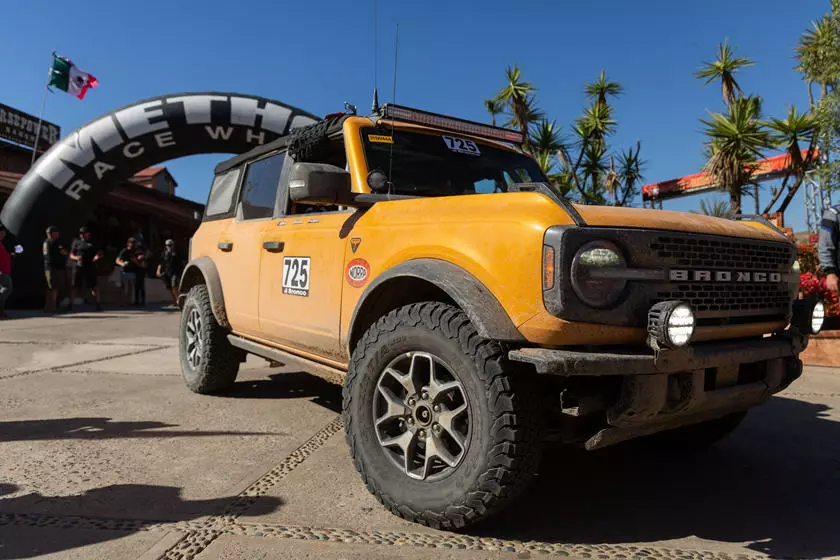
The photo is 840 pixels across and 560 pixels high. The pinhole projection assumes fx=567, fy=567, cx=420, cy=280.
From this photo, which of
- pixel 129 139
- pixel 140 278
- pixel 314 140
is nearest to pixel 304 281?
pixel 314 140

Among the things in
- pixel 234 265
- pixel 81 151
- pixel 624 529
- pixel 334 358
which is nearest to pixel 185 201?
pixel 81 151

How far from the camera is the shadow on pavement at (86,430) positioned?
340 centimetres

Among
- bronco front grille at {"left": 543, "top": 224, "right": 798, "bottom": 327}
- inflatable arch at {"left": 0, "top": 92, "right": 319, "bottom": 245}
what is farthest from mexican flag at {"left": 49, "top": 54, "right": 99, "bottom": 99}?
bronco front grille at {"left": 543, "top": 224, "right": 798, "bottom": 327}

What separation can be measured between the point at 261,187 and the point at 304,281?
4.02 feet

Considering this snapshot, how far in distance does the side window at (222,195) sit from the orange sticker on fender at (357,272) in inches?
81.1

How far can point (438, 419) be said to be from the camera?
2213mm

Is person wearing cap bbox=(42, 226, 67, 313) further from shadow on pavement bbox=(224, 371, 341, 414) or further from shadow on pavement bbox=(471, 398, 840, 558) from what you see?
shadow on pavement bbox=(471, 398, 840, 558)

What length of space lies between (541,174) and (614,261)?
1916 mm

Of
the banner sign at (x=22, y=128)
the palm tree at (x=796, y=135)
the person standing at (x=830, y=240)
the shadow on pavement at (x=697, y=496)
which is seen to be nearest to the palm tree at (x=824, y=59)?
the palm tree at (x=796, y=135)

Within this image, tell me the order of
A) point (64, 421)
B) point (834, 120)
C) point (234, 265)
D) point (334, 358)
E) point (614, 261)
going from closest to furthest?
point (614, 261) < point (334, 358) < point (64, 421) < point (234, 265) < point (834, 120)

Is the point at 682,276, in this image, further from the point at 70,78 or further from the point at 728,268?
the point at 70,78

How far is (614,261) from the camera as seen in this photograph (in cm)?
196

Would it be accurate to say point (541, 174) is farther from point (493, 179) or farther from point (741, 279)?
point (741, 279)

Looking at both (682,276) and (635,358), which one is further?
(682,276)
